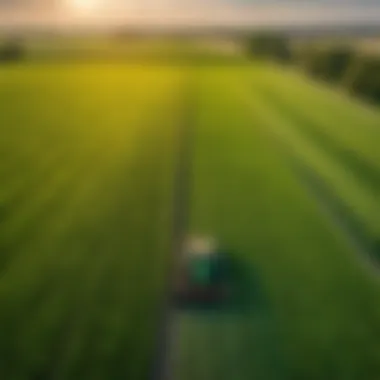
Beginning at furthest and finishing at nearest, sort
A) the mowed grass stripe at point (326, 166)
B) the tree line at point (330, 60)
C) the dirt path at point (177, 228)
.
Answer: the tree line at point (330, 60), the mowed grass stripe at point (326, 166), the dirt path at point (177, 228)

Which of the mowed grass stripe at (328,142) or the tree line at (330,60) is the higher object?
the tree line at (330,60)

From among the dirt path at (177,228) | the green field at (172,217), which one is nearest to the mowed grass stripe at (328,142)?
the green field at (172,217)

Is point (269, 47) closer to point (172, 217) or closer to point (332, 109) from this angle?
point (332, 109)

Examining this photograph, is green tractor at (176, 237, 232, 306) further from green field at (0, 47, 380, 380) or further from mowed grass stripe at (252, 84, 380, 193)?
mowed grass stripe at (252, 84, 380, 193)

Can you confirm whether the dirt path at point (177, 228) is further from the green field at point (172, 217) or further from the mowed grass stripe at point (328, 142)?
the mowed grass stripe at point (328, 142)

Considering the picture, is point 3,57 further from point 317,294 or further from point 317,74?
→ point 317,294

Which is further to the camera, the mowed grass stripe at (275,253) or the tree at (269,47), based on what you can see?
the tree at (269,47)
